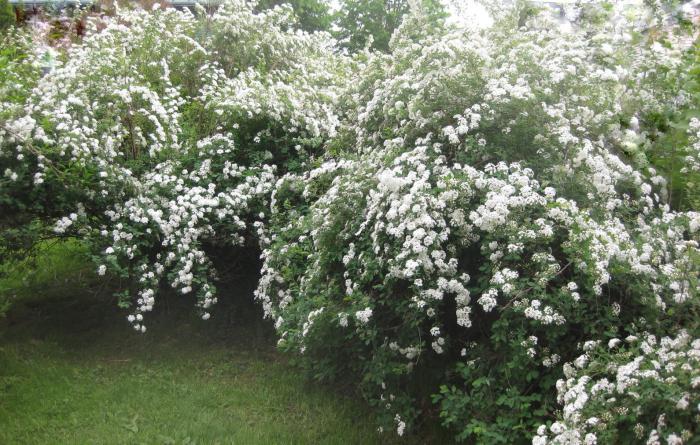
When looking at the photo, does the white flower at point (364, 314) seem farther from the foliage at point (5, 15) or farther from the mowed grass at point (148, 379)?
the foliage at point (5, 15)

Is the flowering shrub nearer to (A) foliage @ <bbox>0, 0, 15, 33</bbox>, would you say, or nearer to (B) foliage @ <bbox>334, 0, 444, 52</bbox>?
(A) foliage @ <bbox>0, 0, 15, 33</bbox>

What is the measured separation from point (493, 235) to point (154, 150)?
3651 millimetres

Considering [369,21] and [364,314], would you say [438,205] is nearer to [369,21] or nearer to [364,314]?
[364,314]

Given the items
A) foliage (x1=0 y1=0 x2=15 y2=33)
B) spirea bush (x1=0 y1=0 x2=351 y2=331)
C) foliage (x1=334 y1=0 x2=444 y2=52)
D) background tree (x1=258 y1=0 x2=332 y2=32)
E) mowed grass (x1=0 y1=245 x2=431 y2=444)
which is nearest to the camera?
mowed grass (x1=0 y1=245 x2=431 y2=444)

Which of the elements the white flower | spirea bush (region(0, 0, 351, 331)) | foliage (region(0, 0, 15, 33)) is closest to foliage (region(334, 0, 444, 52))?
foliage (region(0, 0, 15, 33))

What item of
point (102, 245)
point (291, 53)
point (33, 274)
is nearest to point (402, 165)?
point (102, 245)

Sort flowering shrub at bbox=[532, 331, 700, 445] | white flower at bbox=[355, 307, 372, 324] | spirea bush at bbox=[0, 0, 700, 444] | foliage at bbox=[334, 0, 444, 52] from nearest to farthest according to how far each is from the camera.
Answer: flowering shrub at bbox=[532, 331, 700, 445] < spirea bush at bbox=[0, 0, 700, 444] < white flower at bbox=[355, 307, 372, 324] < foliage at bbox=[334, 0, 444, 52]

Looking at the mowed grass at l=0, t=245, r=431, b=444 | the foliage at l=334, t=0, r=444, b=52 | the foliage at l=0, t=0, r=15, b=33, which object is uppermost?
the foliage at l=0, t=0, r=15, b=33

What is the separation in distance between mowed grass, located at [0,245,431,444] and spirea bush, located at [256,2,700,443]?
48cm

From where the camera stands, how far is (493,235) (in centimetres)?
398

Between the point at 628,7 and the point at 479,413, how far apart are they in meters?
4.28

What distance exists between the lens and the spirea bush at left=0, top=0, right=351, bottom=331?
18.0 ft

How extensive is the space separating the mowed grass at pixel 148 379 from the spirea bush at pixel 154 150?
0.37 m

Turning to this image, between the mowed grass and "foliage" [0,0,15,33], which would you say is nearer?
the mowed grass
